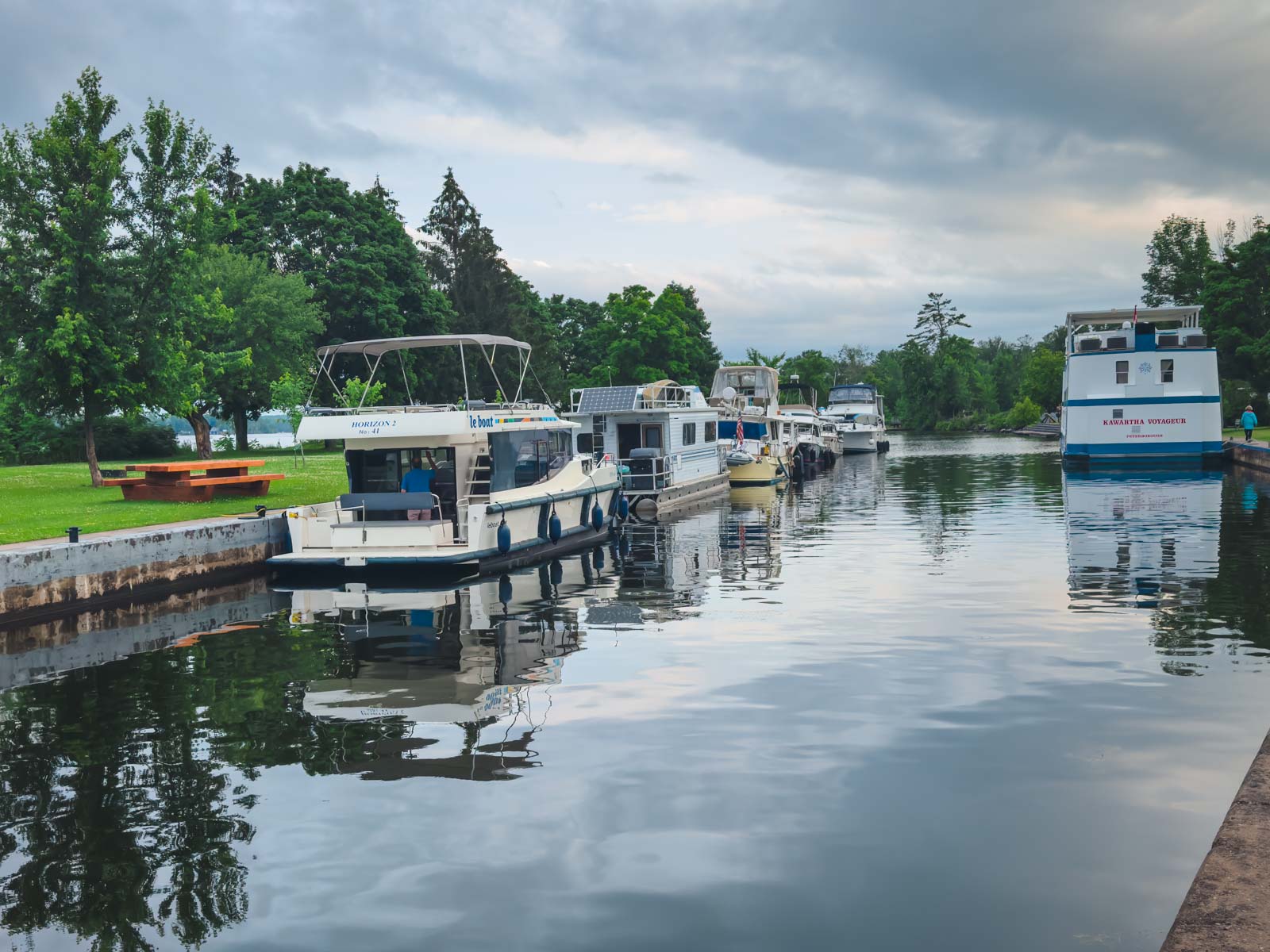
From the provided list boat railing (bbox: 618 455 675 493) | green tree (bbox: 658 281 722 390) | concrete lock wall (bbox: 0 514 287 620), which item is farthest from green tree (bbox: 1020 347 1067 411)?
concrete lock wall (bbox: 0 514 287 620)

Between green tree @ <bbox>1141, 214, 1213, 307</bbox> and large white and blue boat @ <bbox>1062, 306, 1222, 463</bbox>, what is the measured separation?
52.6 m

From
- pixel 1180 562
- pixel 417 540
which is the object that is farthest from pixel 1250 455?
pixel 417 540

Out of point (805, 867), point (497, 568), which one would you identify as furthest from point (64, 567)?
point (805, 867)

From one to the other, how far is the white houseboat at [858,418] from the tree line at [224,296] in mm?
12791

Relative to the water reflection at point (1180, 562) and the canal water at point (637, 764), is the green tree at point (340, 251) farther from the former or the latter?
the canal water at point (637, 764)

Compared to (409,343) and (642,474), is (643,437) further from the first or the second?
(409,343)

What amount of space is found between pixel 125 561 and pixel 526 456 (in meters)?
8.26

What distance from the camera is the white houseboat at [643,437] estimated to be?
114ft

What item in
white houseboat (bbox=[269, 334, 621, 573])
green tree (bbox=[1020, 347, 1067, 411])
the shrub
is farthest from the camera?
the shrub

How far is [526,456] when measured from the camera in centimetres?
2338

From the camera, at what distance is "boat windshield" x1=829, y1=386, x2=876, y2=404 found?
286 feet

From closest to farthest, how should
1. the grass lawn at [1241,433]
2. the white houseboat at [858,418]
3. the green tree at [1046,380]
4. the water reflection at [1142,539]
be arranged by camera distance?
the water reflection at [1142,539] → the grass lawn at [1241,433] → the white houseboat at [858,418] → the green tree at [1046,380]

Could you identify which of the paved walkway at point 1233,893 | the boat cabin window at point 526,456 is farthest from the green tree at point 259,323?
the paved walkway at point 1233,893

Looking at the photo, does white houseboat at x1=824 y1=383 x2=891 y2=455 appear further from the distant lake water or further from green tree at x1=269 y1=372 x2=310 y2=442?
green tree at x1=269 y1=372 x2=310 y2=442
